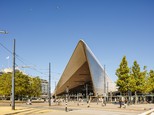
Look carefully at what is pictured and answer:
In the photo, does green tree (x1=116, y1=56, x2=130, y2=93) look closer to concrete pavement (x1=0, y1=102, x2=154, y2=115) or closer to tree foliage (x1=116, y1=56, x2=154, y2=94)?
tree foliage (x1=116, y1=56, x2=154, y2=94)

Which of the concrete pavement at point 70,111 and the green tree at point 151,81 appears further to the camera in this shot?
the green tree at point 151,81

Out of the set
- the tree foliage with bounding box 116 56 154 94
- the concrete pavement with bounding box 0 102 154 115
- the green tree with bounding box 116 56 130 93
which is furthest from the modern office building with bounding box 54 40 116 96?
the concrete pavement with bounding box 0 102 154 115

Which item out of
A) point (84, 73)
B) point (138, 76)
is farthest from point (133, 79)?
point (84, 73)

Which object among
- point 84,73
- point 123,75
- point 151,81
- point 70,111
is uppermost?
point 84,73

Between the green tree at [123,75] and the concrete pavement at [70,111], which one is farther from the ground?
the green tree at [123,75]

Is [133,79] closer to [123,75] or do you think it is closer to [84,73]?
[123,75]

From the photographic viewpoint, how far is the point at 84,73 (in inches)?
4087

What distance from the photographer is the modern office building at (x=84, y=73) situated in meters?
86.8

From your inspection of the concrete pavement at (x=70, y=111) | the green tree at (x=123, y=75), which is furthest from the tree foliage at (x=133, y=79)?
the concrete pavement at (x=70, y=111)

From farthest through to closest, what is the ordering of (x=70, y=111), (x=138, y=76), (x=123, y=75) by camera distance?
(x=138, y=76)
(x=123, y=75)
(x=70, y=111)

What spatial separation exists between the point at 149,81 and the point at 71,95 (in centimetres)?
6076

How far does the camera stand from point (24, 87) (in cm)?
7731

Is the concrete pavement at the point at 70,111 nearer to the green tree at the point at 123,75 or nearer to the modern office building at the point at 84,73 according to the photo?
the green tree at the point at 123,75

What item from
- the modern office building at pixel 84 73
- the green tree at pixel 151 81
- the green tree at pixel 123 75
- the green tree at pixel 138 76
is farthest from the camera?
the modern office building at pixel 84 73
